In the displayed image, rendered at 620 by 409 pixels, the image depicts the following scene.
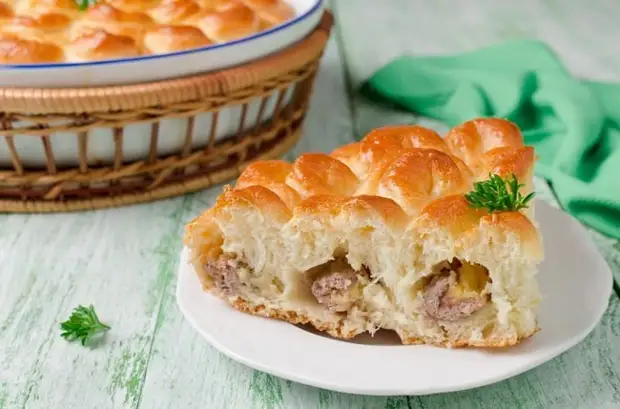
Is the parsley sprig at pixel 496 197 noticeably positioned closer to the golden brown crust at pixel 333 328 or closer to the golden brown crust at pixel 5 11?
the golden brown crust at pixel 333 328

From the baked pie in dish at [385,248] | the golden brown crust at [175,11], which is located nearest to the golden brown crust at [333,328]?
the baked pie in dish at [385,248]

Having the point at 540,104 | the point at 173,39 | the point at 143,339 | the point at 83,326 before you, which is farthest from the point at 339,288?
the point at 540,104

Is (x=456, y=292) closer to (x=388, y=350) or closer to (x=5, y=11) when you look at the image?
(x=388, y=350)

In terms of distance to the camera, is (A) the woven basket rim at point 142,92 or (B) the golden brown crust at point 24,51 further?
(B) the golden brown crust at point 24,51

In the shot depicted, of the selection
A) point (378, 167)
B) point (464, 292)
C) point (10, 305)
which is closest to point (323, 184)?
point (378, 167)

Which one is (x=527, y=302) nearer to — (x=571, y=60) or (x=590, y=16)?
(x=571, y=60)
